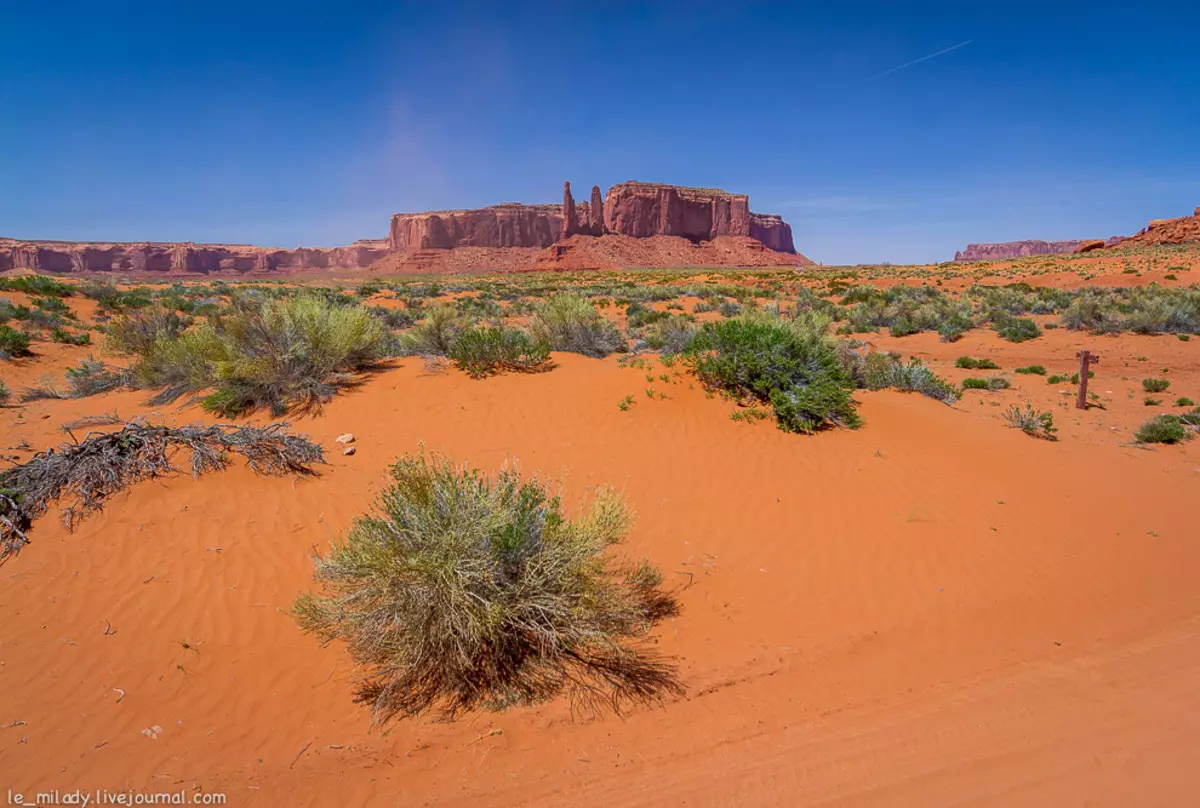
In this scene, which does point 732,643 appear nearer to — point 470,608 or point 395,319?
point 470,608

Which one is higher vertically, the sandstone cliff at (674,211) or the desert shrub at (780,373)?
the sandstone cliff at (674,211)

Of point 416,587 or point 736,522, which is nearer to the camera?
point 416,587

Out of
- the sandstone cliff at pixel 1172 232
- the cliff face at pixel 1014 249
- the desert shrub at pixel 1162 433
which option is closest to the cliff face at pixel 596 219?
the sandstone cliff at pixel 1172 232

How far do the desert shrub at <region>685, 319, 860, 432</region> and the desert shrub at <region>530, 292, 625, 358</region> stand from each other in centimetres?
A: 371

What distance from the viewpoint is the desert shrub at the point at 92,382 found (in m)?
9.73

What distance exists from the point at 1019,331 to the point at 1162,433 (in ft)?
30.6

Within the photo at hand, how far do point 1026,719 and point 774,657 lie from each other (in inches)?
56.4

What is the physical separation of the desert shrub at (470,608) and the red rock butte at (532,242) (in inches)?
3579

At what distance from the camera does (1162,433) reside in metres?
8.06

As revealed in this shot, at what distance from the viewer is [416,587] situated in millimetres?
3154

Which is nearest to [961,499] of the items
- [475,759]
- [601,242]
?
[475,759]

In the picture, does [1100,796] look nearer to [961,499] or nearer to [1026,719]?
[1026,719]

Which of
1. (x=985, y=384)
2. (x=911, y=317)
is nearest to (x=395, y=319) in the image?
(x=985, y=384)

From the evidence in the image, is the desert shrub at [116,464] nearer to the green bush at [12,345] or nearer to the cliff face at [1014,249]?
the green bush at [12,345]
